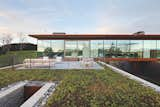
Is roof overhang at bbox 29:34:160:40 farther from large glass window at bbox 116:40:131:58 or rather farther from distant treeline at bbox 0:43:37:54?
distant treeline at bbox 0:43:37:54

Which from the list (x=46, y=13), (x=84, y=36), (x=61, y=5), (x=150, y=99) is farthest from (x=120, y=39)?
(x=150, y=99)

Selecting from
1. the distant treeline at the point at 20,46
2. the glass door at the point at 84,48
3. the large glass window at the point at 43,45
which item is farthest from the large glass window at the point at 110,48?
the distant treeline at the point at 20,46

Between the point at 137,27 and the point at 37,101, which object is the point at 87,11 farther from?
the point at 37,101

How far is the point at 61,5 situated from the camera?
1566 centimetres

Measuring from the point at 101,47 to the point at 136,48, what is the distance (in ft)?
12.7

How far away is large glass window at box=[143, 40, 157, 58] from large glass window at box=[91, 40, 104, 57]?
4.72 meters

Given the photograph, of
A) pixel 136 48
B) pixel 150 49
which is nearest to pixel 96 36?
pixel 136 48

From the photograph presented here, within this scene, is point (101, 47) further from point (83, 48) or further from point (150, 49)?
point (150, 49)

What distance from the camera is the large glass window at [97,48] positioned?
1609 centimetres

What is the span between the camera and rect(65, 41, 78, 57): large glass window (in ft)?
52.7

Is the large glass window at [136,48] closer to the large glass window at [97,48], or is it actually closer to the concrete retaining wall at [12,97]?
the large glass window at [97,48]

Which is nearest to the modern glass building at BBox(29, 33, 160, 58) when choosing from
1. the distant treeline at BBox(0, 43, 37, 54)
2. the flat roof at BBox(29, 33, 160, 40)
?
the flat roof at BBox(29, 33, 160, 40)

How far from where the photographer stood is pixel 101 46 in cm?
1622

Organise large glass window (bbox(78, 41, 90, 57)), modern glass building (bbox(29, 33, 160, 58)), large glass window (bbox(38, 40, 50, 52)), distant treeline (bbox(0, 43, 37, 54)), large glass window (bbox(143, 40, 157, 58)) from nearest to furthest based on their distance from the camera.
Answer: large glass window (bbox(143, 40, 157, 58)), modern glass building (bbox(29, 33, 160, 58)), large glass window (bbox(78, 41, 90, 57)), large glass window (bbox(38, 40, 50, 52)), distant treeline (bbox(0, 43, 37, 54))
